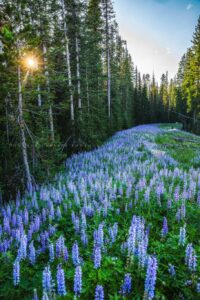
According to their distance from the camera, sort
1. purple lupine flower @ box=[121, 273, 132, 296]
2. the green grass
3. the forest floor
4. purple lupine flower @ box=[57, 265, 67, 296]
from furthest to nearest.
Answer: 1. the green grass
2. the forest floor
3. purple lupine flower @ box=[121, 273, 132, 296]
4. purple lupine flower @ box=[57, 265, 67, 296]

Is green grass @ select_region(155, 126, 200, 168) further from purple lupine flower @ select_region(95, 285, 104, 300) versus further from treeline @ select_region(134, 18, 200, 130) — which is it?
treeline @ select_region(134, 18, 200, 130)

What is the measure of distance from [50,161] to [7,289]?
6.89 meters

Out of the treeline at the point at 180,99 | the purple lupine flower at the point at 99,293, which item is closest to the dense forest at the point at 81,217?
the purple lupine flower at the point at 99,293

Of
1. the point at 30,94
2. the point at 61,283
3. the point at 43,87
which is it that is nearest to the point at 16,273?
the point at 61,283

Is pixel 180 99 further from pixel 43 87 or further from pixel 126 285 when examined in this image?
pixel 126 285

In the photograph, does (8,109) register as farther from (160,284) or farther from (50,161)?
(160,284)

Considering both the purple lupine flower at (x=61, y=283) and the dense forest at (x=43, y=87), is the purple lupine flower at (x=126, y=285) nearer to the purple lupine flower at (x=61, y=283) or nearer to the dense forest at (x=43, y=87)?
the purple lupine flower at (x=61, y=283)

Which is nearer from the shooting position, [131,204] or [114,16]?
[131,204]

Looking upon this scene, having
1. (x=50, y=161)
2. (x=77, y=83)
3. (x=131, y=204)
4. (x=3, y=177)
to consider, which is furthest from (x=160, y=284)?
(x=77, y=83)

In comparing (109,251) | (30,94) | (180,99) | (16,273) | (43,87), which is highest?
(180,99)

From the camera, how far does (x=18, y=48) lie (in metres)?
8.77

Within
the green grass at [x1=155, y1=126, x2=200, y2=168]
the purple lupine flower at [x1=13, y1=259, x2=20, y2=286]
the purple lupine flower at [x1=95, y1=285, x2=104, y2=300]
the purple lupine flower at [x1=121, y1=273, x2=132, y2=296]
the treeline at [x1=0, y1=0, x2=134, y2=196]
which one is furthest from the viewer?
the green grass at [x1=155, y1=126, x2=200, y2=168]

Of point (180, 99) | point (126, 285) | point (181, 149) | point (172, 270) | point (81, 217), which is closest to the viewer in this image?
point (126, 285)

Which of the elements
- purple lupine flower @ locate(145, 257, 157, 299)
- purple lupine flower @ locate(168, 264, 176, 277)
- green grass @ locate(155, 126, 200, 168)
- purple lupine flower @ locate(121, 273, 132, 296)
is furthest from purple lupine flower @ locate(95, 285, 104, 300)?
green grass @ locate(155, 126, 200, 168)
